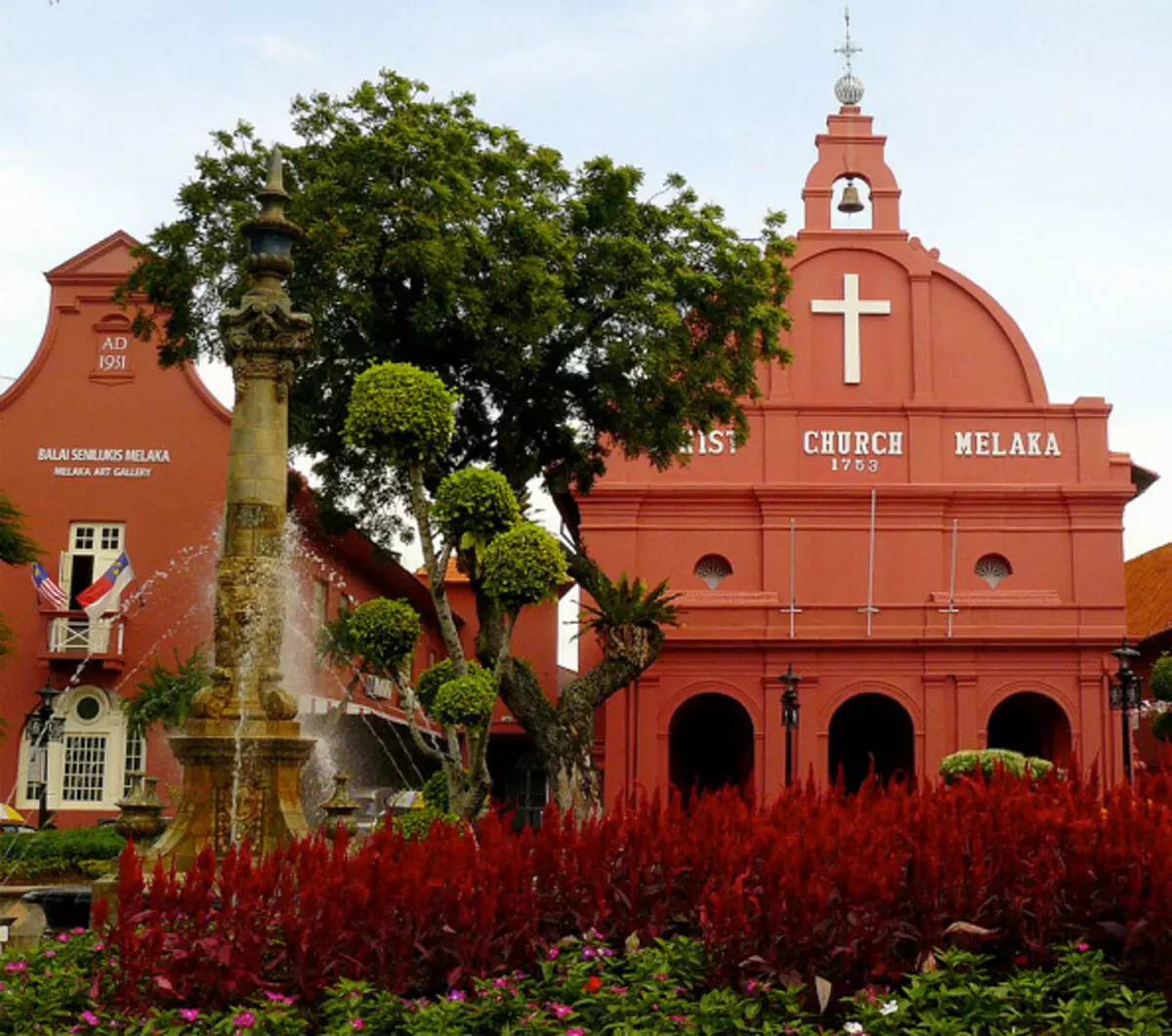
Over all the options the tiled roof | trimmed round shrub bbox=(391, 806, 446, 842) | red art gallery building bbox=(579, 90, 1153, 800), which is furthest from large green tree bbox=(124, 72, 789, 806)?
the tiled roof

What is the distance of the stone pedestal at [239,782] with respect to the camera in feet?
33.0

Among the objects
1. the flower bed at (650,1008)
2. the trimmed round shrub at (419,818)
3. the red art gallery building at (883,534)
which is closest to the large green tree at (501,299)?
the trimmed round shrub at (419,818)

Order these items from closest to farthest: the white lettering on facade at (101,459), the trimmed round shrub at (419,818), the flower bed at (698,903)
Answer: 1. the flower bed at (698,903)
2. the trimmed round shrub at (419,818)
3. the white lettering on facade at (101,459)

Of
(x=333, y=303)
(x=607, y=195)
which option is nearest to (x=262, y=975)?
(x=333, y=303)

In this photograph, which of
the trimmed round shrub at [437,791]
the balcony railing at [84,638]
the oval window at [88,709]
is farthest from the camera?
the oval window at [88,709]

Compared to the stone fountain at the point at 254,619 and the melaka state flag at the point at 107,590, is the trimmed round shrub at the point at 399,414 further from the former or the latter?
the melaka state flag at the point at 107,590

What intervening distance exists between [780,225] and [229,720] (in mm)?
12852

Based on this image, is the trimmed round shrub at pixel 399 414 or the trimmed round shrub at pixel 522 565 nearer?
the trimmed round shrub at pixel 399 414

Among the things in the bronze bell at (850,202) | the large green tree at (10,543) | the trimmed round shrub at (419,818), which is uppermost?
the bronze bell at (850,202)

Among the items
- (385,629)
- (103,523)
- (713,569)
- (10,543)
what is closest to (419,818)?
(385,629)

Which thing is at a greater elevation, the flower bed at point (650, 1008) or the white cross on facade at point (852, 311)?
the white cross on facade at point (852, 311)

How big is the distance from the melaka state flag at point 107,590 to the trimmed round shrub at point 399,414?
11.8 meters

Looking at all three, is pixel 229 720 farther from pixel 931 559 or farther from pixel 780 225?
pixel 931 559

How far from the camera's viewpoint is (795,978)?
16.0 ft
